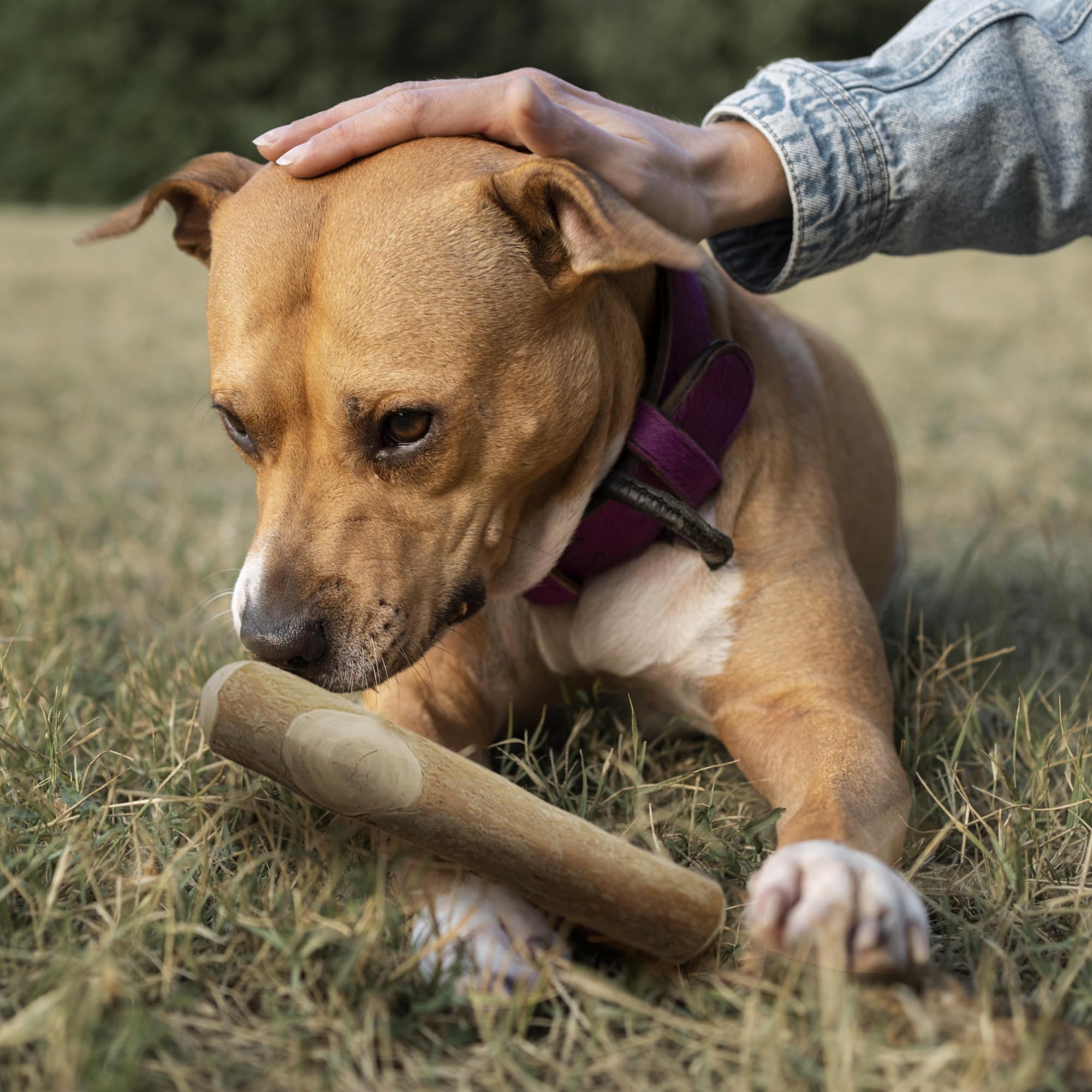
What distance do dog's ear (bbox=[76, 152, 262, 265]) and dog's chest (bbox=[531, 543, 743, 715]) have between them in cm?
110

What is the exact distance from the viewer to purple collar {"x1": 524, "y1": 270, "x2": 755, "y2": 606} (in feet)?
7.82

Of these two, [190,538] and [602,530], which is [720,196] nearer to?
[602,530]

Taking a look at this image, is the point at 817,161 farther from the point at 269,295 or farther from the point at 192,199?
the point at 192,199

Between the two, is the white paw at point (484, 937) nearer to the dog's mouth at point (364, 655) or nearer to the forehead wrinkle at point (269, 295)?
the dog's mouth at point (364, 655)

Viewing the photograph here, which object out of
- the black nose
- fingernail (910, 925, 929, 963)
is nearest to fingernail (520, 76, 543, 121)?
the black nose

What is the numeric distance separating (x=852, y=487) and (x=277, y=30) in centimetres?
2766

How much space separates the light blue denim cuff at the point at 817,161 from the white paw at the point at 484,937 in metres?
1.45

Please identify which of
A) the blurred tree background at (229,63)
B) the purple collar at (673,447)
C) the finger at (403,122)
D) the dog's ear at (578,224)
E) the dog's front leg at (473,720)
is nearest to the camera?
the dog's front leg at (473,720)

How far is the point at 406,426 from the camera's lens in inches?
82.7

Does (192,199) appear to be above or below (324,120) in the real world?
below

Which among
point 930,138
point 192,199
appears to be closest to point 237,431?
point 192,199

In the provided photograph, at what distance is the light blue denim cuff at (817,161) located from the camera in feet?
8.04

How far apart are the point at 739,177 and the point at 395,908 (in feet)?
5.09

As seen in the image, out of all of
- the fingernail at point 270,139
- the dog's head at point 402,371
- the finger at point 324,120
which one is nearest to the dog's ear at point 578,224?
the dog's head at point 402,371
